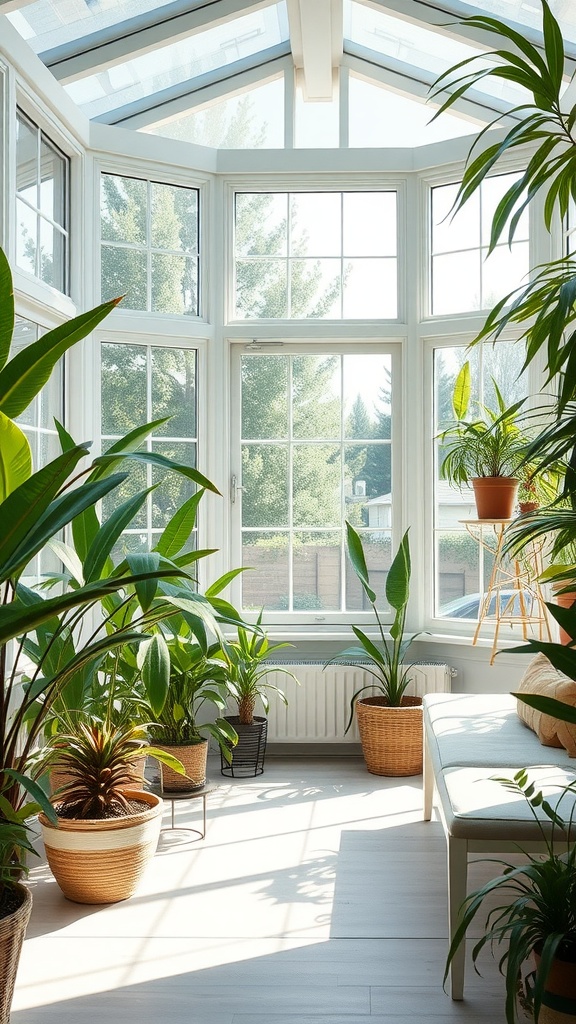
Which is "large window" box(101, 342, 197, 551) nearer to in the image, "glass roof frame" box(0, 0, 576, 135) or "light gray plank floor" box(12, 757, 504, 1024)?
"glass roof frame" box(0, 0, 576, 135)

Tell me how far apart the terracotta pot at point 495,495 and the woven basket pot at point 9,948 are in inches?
109

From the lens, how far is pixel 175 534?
347 centimetres

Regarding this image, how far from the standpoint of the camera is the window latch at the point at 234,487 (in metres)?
5.05

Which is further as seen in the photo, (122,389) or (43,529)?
(122,389)

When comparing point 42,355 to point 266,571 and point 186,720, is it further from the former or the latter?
point 266,571

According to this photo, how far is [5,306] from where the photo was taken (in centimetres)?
213

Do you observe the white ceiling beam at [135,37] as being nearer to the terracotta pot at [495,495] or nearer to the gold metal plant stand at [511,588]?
the terracotta pot at [495,495]

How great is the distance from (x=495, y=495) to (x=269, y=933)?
2.20 meters

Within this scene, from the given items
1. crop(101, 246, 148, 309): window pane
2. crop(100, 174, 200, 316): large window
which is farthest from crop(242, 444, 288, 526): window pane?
crop(101, 246, 148, 309): window pane

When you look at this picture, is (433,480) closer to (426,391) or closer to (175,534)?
(426,391)

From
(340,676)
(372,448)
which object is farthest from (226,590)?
(372,448)

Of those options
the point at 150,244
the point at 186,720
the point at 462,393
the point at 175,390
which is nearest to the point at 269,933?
the point at 186,720

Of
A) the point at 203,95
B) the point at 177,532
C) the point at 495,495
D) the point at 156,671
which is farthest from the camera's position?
the point at 203,95

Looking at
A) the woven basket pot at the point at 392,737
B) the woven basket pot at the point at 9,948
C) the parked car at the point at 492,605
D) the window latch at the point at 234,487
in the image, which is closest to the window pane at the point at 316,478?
the window latch at the point at 234,487
